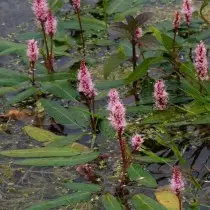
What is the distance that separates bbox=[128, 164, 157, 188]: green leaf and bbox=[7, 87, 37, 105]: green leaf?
0.69 m

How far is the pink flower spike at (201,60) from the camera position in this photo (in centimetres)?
241

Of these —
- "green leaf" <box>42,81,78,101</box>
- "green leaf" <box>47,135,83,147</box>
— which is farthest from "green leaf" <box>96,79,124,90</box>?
"green leaf" <box>47,135,83,147</box>

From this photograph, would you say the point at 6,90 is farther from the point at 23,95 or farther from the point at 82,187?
the point at 82,187

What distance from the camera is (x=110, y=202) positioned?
2.17 m

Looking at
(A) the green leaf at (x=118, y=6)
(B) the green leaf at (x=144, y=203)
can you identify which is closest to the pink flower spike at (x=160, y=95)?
(B) the green leaf at (x=144, y=203)

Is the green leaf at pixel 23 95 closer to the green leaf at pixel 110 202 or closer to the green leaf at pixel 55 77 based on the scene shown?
the green leaf at pixel 55 77

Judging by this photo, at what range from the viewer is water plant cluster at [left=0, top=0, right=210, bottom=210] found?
2.25 m

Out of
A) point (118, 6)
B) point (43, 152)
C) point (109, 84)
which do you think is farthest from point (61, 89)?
point (118, 6)

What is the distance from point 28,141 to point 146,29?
1.20 m

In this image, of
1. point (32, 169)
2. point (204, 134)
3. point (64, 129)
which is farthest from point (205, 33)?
point (32, 169)

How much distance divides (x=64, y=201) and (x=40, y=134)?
54 centimetres

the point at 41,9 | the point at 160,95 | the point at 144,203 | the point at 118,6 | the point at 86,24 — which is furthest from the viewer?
the point at 118,6

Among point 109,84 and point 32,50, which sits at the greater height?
point 32,50

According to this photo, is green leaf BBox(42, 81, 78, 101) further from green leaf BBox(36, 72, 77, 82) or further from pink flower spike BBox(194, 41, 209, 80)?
pink flower spike BBox(194, 41, 209, 80)
